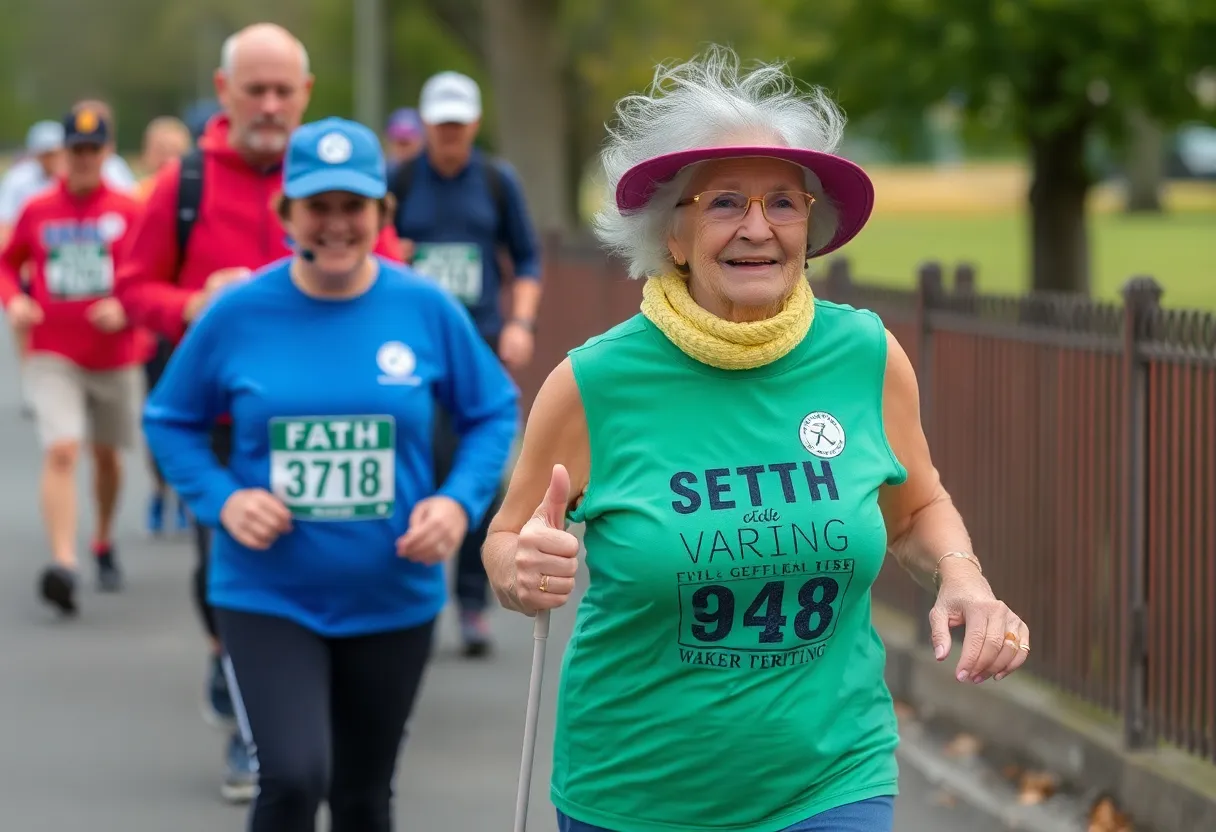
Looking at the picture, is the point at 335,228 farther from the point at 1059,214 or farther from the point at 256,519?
the point at 1059,214

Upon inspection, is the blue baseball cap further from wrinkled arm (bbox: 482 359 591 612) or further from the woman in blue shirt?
wrinkled arm (bbox: 482 359 591 612)

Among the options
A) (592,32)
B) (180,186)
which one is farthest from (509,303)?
(592,32)

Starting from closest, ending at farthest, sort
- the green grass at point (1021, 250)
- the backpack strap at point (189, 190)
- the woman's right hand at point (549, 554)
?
1. the woman's right hand at point (549, 554)
2. the backpack strap at point (189, 190)
3. the green grass at point (1021, 250)

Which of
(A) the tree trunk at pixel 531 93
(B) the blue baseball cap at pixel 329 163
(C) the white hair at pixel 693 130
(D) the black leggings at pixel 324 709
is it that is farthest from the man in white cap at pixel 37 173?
(C) the white hair at pixel 693 130

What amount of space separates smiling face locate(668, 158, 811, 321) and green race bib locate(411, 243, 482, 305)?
19.5ft

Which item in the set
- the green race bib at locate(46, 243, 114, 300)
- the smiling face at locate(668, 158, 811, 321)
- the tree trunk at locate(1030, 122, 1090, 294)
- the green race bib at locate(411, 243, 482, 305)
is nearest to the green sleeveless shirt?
the smiling face at locate(668, 158, 811, 321)

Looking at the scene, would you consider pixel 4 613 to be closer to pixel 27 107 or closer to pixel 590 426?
pixel 590 426

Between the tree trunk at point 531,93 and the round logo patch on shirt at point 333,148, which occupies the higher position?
the tree trunk at point 531,93

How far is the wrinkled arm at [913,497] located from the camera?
12.8 feet

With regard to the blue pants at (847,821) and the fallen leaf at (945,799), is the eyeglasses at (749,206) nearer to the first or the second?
the blue pants at (847,821)

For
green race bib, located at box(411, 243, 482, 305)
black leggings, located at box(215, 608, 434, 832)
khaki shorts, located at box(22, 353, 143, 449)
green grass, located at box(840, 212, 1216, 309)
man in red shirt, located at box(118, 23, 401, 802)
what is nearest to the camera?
black leggings, located at box(215, 608, 434, 832)

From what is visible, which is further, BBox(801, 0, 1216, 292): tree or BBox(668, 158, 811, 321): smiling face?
BBox(801, 0, 1216, 292): tree

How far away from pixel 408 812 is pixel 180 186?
200cm

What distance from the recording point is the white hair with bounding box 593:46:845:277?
3787 mm
